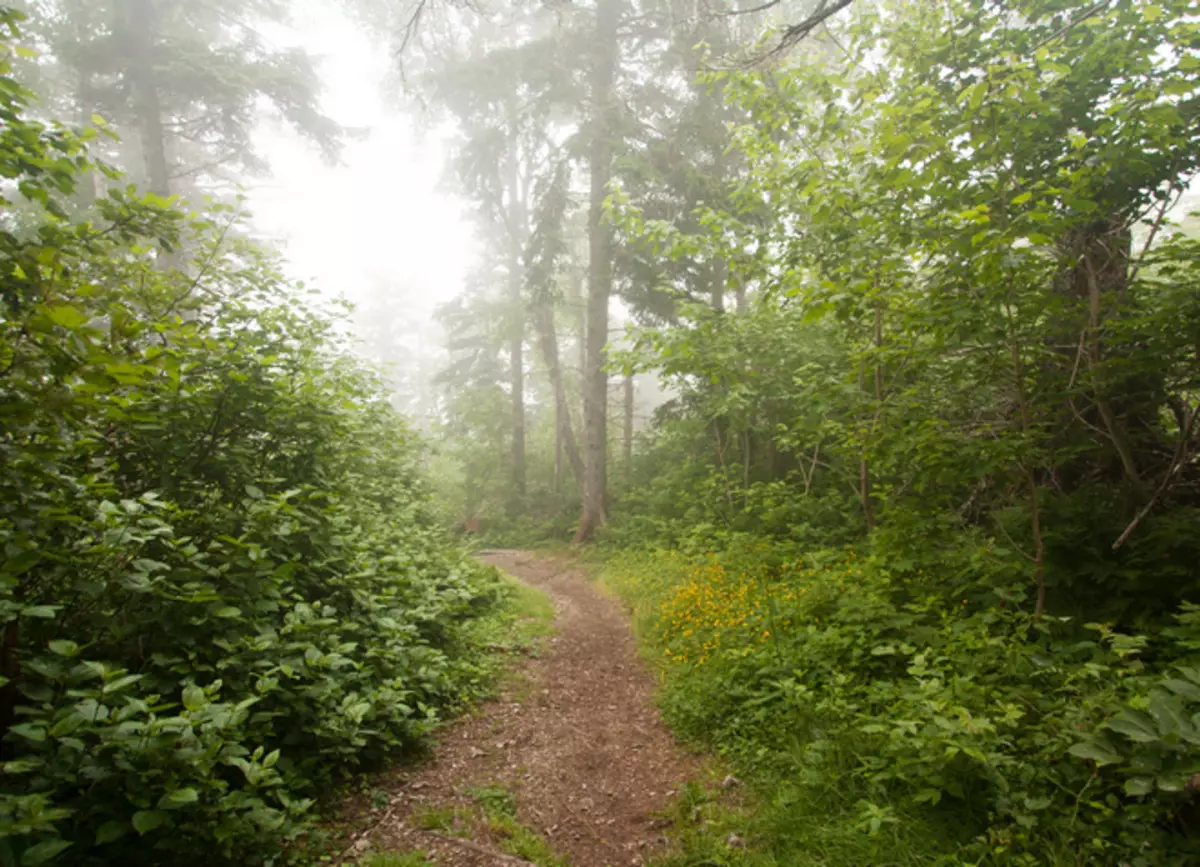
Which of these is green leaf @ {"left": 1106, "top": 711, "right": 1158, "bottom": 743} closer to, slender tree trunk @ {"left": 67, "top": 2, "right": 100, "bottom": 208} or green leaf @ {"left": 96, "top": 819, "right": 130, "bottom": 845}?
green leaf @ {"left": 96, "top": 819, "right": 130, "bottom": 845}

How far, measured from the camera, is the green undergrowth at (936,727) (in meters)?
2.54

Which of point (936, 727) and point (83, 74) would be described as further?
point (83, 74)

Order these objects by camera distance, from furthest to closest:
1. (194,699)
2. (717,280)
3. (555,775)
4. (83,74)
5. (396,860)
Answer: (717,280) → (83,74) → (555,775) → (396,860) → (194,699)

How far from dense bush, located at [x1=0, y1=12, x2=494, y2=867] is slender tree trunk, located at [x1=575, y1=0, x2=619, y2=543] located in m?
8.95

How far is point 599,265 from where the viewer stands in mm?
14094

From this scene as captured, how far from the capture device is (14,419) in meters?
2.11

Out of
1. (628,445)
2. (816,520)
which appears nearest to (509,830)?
(816,520)

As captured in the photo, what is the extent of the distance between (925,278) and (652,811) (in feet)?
15.9

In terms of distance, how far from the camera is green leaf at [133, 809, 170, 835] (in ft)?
7.66

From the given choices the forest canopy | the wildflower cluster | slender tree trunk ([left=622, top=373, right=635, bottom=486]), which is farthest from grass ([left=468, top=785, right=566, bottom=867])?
slender tree trunk ([left=622, top=373, right=635, bottom=486])

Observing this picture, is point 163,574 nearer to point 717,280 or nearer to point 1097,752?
point 1097,752

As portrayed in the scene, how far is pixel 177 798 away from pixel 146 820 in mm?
127

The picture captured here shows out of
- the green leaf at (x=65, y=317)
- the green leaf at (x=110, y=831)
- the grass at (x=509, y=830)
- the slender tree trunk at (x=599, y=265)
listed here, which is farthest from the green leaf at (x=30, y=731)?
the slender tree trunk at (x=599, y=265)

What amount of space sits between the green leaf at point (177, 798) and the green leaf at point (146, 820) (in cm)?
4
